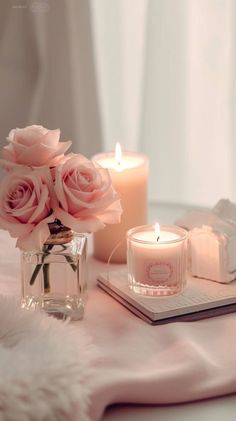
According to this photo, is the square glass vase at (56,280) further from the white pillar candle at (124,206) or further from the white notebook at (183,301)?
the white pillar candle at (124,206)

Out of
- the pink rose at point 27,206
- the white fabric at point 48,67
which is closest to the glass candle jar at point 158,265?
the pink rose at point 27,206

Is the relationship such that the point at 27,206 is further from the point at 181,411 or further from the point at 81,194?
the point at 181,411

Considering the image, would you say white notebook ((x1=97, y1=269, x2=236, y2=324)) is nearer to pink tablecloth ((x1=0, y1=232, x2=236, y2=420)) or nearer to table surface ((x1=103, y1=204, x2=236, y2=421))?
pink tablecloth ((x1=0, y1=232, x2=236, y2=420))

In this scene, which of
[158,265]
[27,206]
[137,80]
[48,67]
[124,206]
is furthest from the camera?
[137,80]

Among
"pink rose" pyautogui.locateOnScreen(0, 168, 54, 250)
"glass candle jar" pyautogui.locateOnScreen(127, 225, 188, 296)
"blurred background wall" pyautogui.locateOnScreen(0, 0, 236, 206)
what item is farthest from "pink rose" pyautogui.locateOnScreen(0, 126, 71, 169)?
"blurred background wall" pyautogui.locateOnScreen(0, 0, 236, 206)

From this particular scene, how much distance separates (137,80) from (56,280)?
899mm

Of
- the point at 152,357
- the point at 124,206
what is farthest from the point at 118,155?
the point at 152,357

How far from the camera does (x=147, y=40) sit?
1.89m

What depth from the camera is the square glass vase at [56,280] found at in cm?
115

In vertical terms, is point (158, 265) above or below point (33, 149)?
below

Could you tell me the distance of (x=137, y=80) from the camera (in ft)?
6.50

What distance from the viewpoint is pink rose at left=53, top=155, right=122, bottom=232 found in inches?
42.4

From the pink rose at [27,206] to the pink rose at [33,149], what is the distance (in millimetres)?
18

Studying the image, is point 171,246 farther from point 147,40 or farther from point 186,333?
point 147,40
